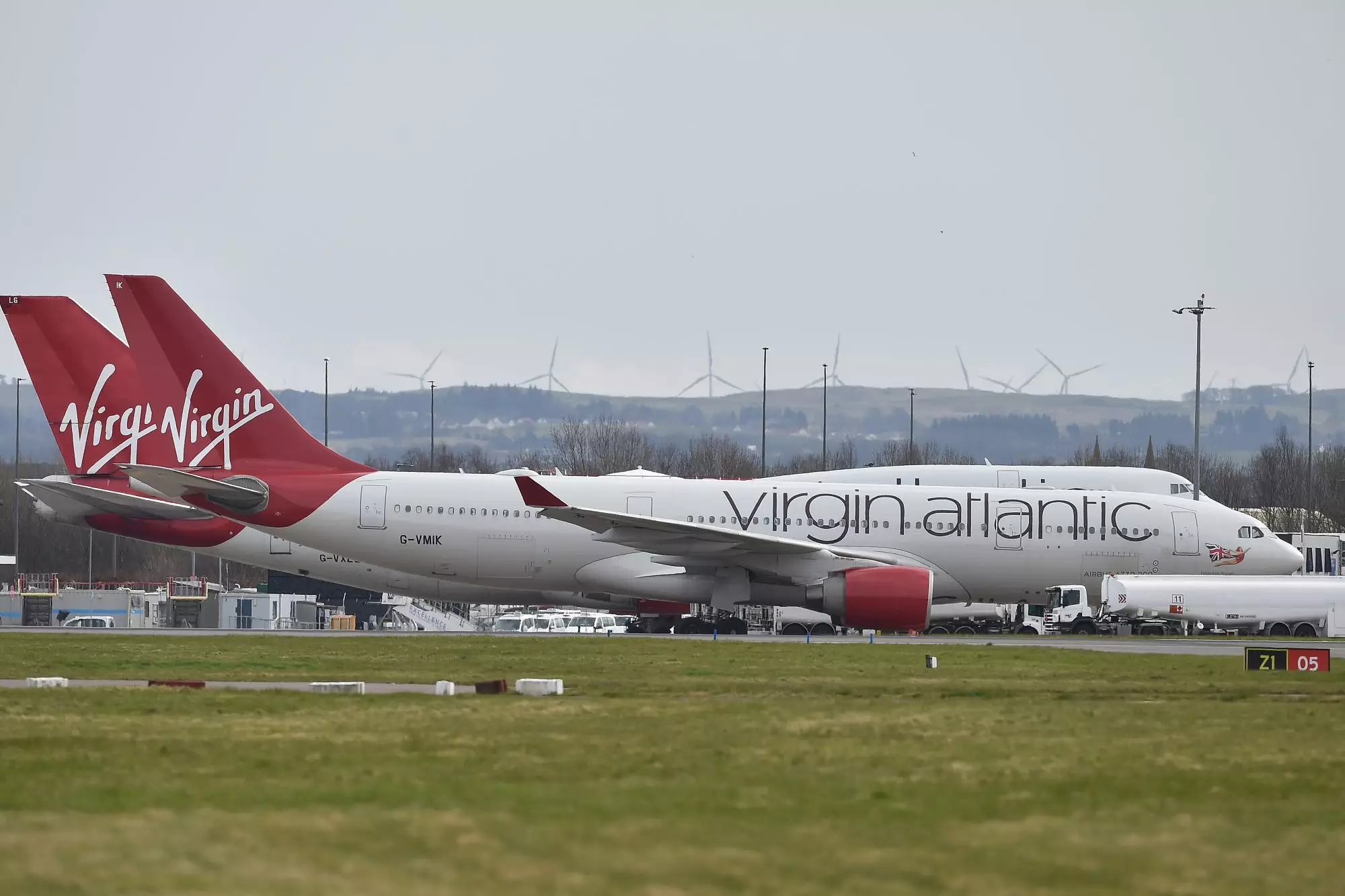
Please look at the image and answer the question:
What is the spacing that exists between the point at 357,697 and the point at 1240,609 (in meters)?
27.9

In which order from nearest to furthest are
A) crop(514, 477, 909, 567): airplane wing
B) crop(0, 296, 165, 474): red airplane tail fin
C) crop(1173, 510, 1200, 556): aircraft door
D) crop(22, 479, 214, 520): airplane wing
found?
crop(514, 477, 909, 567): airplane wing
crop(22, 479, 214, 520): airplane wing
crop(0, 296, 165, 474): red airplane tail fin
crop(1173, 510, 1200, 556): aircraft door

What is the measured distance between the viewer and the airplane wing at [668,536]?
36969mm

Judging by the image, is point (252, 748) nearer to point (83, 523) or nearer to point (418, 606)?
point (83, 523)

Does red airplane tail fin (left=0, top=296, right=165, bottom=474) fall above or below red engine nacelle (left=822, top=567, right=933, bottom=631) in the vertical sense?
above

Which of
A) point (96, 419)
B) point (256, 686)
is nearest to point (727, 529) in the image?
point (96, 419)

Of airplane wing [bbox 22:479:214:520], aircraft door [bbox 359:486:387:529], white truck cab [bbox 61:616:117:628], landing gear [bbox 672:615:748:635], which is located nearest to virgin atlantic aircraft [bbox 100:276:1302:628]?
aircraft door [bbox 359:486:387:529]

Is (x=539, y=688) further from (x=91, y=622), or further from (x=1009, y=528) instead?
(x=91, y=622)

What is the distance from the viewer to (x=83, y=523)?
40094mm

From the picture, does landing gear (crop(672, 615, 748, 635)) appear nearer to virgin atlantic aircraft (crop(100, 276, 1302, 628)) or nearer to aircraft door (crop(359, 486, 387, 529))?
virgin atlantic aircraft (crop(100, 276, 1302, 628))

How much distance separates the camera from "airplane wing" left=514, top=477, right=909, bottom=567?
121 feet

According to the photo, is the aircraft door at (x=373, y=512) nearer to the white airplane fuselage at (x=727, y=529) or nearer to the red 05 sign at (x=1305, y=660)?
the white airplane fuselage at (x=727, y=529)

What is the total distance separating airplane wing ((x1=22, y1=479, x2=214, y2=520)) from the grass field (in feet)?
66.6

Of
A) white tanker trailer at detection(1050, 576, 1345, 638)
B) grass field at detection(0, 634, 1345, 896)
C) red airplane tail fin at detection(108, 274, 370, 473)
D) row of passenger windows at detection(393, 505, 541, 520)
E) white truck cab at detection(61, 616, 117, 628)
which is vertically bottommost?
white truck cab at detection(61, 616, 117, 628)

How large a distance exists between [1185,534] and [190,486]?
79.3 feet
